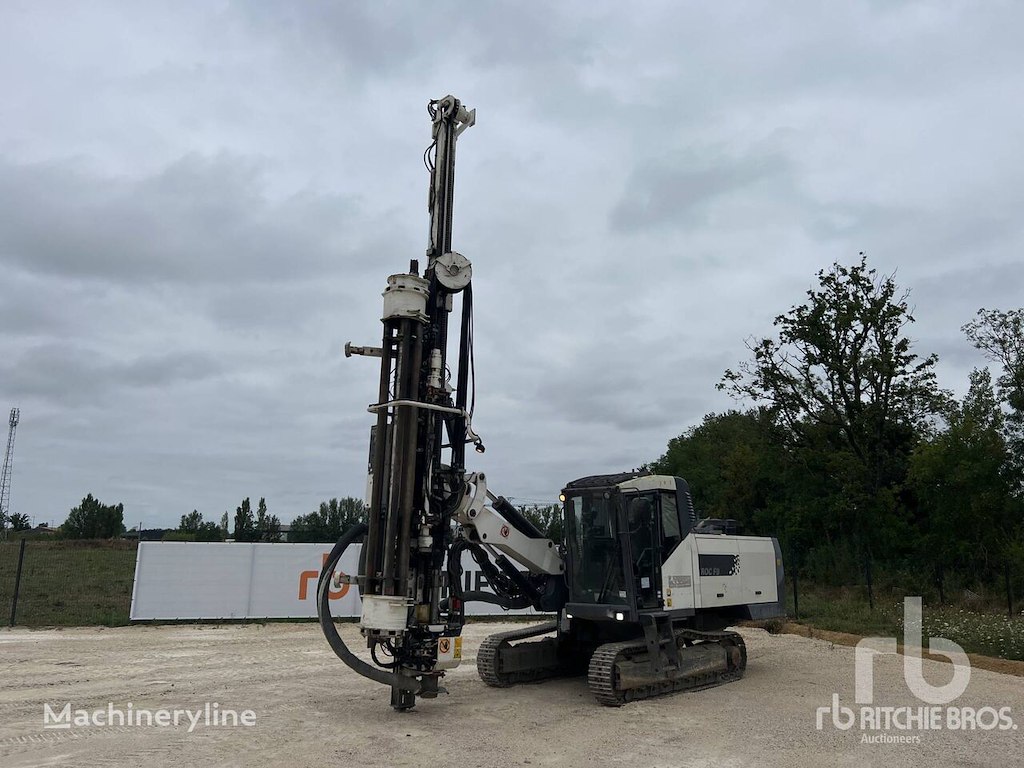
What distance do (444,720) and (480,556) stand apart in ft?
6.82

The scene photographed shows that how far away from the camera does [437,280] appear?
9.53 m

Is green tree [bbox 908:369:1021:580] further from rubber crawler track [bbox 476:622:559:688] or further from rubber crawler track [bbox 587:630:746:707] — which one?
rubber crawler track [bbox 476:622:559:688]

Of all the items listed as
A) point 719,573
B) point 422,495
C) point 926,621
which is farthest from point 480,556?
point 926,621

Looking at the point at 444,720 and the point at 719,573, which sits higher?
the point at 719,573

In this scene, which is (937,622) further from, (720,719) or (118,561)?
(118,561)

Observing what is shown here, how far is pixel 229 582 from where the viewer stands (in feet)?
59.8

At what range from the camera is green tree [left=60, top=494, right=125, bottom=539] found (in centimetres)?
4259

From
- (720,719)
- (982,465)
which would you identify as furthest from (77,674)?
(982,465)

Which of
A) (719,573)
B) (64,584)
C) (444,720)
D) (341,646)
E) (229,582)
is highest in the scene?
(719,573)

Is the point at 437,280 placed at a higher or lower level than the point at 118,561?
higher

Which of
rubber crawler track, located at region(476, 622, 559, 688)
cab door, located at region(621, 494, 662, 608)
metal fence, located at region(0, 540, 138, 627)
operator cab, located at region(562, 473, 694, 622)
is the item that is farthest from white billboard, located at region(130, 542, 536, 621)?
cab door, located at region(621, 494, 662, 608)

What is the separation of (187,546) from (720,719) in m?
13.0

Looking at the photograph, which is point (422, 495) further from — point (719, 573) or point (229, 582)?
point (229, 582)

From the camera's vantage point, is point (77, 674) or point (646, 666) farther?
point (77, 674)
